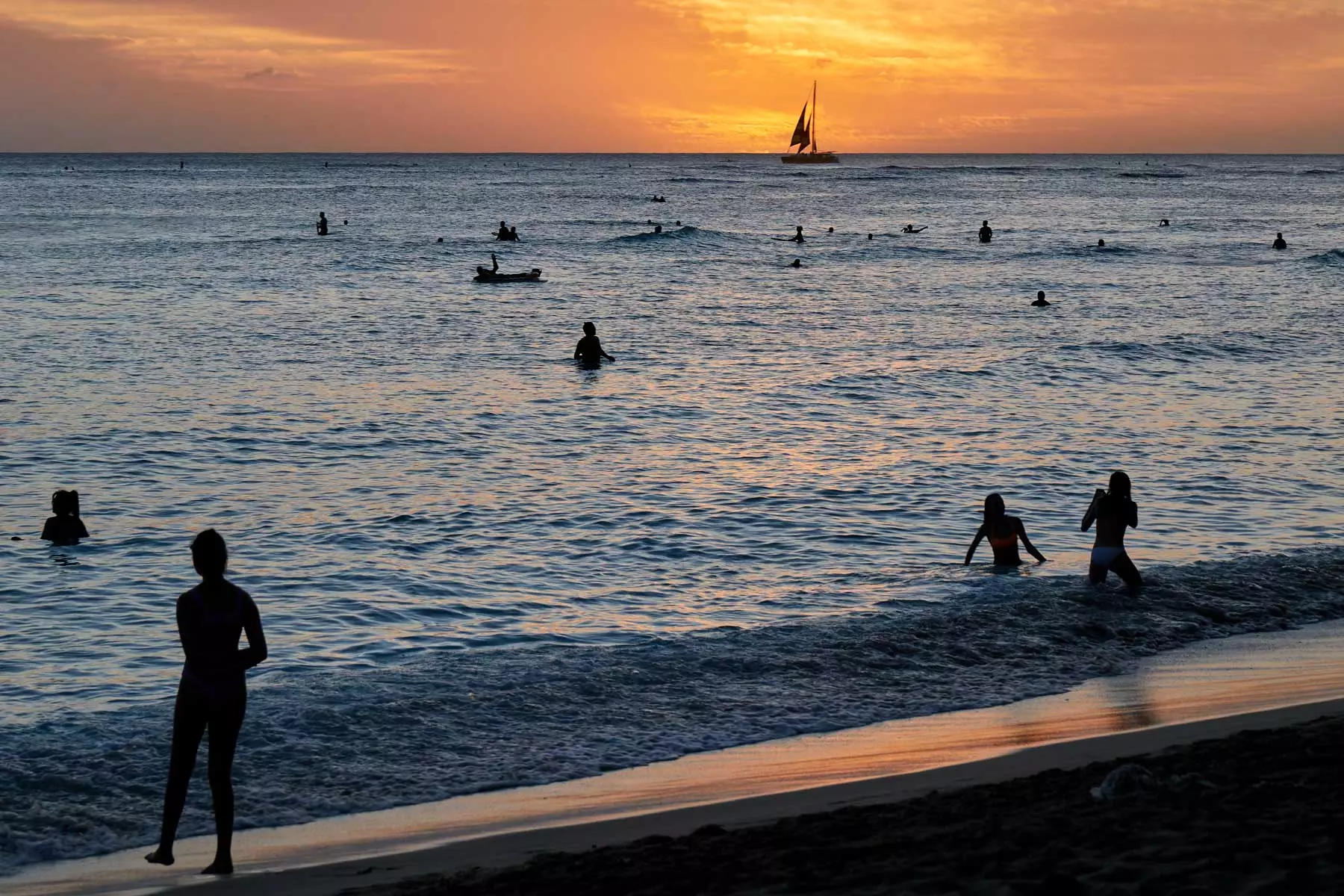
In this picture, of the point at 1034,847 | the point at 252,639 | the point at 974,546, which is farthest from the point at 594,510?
the point at 1034,847

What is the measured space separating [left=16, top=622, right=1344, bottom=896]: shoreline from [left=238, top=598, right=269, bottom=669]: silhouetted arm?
112 cm

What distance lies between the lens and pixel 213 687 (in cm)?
716

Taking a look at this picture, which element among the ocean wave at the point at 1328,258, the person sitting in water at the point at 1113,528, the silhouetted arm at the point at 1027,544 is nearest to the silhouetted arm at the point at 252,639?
the person sitting in water at the point at 1113,528

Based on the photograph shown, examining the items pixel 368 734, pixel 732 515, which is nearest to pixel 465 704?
pixel 368 734

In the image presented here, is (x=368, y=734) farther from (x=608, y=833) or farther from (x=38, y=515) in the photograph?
(x=38, y=515)

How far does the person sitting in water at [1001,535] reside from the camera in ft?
46.3

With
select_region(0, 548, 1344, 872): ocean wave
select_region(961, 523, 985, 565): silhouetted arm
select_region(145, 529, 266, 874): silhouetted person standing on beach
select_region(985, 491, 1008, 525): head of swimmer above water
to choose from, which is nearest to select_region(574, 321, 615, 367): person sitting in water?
select_region(961, 523, 985, 565): silhouetted arm

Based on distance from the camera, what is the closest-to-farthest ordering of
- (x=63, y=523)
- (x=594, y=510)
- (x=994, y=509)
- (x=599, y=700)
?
(x=599, y=700) → (x=994, y=509) → (x=63, y=523) → (x=594, y=510)

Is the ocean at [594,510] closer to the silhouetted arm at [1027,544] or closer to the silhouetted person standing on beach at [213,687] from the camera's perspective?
the silhouetted arm at [1027,544]

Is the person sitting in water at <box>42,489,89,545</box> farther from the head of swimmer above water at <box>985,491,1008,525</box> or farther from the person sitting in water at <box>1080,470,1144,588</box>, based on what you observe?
the person sitting in water at <box>1080,470,1144,588</box>

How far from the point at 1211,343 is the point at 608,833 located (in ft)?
97.6

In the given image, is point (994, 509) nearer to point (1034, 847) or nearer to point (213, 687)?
point (1034, 847)

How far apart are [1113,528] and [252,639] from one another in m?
8.69

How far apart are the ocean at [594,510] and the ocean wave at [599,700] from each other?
4 centimetres
